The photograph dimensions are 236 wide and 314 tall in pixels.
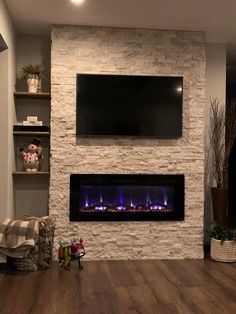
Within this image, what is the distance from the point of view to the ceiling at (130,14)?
12.6ft

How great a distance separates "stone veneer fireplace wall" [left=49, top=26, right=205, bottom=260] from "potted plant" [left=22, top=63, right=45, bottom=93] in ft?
0.74

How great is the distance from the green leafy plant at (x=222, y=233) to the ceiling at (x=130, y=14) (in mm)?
2276

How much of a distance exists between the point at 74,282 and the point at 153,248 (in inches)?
48.3

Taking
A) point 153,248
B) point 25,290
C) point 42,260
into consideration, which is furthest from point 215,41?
point 25,290

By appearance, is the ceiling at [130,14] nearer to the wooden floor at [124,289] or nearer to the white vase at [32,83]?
the white vase at [32,83]

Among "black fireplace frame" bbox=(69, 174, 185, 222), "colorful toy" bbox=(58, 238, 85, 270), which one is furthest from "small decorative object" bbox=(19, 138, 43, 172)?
"colorful toy" bbox=(58, 238, 85, 270)

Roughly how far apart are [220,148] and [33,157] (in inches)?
90.0

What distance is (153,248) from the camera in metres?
4.64

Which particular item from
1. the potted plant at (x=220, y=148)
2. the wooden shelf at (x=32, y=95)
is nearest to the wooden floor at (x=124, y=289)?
the potted plant at (x=220, y=148)

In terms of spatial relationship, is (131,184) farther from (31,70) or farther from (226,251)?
(31,70)

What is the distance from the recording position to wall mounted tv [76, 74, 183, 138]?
4516 mm

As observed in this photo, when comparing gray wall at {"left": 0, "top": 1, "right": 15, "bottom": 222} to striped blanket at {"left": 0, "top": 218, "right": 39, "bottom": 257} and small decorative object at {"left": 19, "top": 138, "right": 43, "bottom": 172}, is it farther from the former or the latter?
small decorative object at {"left": 19, "top": 138, "right": 43, "bottom": 172}

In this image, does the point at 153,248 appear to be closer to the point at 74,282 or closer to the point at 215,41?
the point at 74,282

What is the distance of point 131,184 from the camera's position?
466 cm
